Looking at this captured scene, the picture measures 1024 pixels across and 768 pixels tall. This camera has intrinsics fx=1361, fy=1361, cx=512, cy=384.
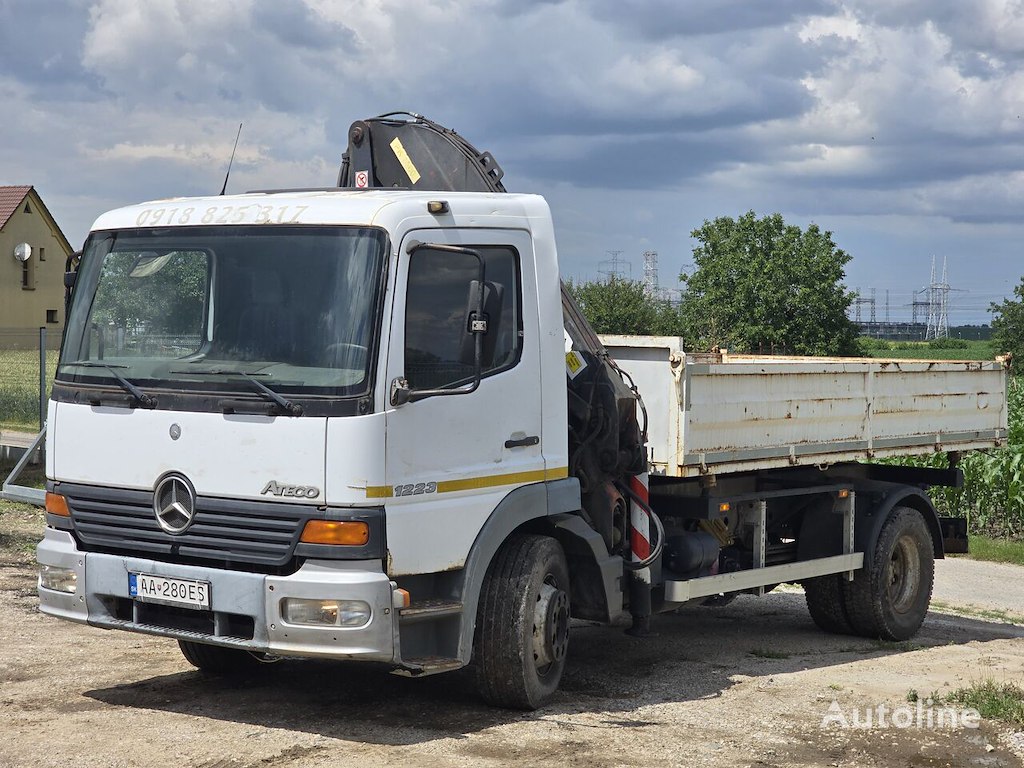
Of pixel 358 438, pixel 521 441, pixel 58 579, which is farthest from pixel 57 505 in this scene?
pixel 521 441

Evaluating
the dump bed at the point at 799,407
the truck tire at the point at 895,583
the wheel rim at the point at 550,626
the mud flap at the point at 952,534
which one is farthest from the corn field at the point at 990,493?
the wheel rim at the point at 550,626

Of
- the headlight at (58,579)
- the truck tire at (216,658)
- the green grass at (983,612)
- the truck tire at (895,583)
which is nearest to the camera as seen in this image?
the headlight at (58,579)

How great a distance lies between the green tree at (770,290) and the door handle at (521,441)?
56.4 metres

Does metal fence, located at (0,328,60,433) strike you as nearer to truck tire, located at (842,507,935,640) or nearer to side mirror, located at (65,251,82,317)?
side mirror, located at (65,251,82,317)

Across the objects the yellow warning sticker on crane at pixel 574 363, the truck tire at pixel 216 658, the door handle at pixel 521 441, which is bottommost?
the truck tire at pixel 216 658

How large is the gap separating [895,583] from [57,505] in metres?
6.87

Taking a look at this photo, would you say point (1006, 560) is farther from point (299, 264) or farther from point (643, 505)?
point (299, 264)

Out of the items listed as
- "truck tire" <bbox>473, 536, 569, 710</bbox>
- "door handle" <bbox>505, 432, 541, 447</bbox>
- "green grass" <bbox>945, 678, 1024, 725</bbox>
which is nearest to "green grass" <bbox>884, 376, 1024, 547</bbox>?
"green grass" <bbox>945, 678, 1024, 725</bbox>

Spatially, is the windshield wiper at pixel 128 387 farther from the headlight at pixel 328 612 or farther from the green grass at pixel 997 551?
the green grass at pixel 997 551

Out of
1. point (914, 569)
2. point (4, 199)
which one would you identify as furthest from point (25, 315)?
point (914, 569)

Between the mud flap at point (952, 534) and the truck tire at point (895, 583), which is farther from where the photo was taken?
the mud flap at point (952, 534)

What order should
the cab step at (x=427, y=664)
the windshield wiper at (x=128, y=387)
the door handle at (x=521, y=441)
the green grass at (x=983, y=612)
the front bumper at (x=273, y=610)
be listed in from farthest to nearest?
1. the green grass at (x=983, y=612)
2. the door handle at (x=521, y=441)
3. the windshield wiper at (x=128, y=387)
4. the cab step at (x=427, y=664)
5. the front bumper at (x=273, y=610)

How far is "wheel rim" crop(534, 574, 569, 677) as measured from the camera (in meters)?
7.68

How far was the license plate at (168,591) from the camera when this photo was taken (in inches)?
268
